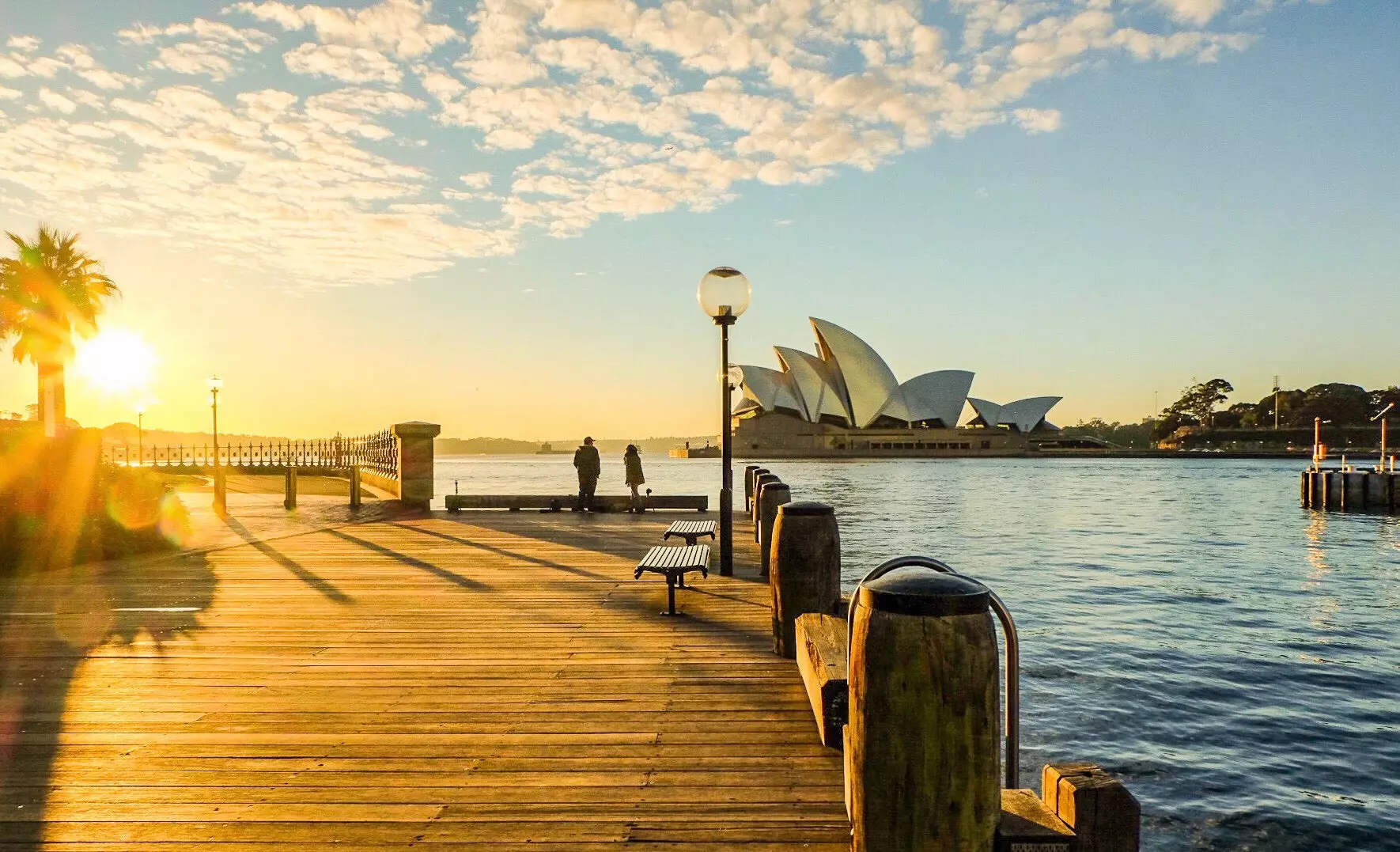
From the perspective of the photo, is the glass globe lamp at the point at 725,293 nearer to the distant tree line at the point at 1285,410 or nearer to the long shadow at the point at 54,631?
the long shadow at the point at 54,631

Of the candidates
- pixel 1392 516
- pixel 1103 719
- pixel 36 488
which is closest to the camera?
pixel 1103 719

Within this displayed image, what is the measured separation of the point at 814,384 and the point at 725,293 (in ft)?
317

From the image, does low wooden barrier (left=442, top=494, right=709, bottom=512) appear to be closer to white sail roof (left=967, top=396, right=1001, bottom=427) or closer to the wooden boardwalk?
the wooden boardwalk

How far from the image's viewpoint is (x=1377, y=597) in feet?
48.0

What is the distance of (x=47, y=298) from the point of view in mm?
33469

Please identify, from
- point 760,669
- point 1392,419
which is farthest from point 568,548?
point 1392,419

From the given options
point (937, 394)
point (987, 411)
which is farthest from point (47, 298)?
point (987, 411)

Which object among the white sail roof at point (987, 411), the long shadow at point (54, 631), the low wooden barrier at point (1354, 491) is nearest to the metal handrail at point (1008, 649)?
the long shadow at point (54, 631)

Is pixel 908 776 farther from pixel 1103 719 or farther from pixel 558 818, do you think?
pixel 1103 719

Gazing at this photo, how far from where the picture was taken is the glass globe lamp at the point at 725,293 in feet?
29.3

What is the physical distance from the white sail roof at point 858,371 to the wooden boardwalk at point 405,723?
88592 millimetres

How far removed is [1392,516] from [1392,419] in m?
117

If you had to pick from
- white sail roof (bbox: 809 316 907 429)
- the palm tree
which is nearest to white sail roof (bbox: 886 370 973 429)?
white sail roof (bbox: 809 316 907 429)

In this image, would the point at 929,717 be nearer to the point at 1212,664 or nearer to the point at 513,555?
the point at 513,555
